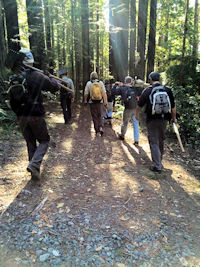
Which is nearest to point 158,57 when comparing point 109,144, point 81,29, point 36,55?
point 81,29

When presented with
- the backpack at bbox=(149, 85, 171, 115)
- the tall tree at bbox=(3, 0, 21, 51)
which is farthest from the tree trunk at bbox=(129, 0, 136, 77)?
the backpack at bbox=(149, 85, 171, 115)

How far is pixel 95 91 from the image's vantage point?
784 cm

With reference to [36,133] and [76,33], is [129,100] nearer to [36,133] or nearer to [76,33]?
[36,133]

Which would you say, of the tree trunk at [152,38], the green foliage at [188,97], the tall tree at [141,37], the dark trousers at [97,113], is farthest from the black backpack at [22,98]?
the tree trunk at [152,38]

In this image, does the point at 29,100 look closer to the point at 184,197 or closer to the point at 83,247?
the point at 83,247

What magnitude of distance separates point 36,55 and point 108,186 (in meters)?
10.7

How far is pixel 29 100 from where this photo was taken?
13.2 feet

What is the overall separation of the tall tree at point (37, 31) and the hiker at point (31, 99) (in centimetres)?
925

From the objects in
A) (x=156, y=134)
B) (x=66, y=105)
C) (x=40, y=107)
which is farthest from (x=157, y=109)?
(x=66, y=105)

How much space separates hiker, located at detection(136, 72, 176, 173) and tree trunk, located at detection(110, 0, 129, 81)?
906cm

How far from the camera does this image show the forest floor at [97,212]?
266 centimetres

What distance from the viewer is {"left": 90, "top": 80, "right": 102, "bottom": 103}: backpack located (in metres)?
7.83

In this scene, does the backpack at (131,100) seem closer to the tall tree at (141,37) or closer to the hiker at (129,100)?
the hiker at (129,100)

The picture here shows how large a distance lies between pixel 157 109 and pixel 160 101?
194 millimetres
